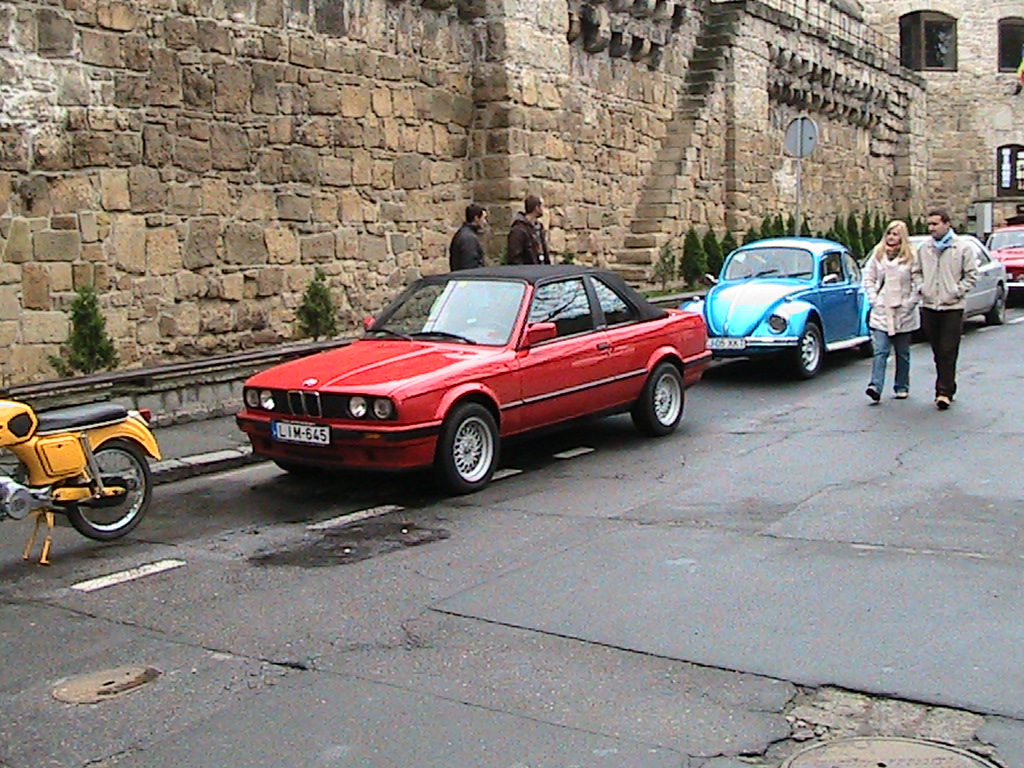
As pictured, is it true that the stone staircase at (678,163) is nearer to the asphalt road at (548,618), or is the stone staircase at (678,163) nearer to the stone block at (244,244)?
the stone block at (244,244)

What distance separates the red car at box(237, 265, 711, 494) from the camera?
29.6 ft

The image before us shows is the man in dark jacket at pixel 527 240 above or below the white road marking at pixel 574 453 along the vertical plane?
above

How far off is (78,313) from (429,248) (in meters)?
5.99

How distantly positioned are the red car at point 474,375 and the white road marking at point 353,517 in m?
0.28

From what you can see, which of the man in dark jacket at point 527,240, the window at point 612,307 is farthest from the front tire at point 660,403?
the man in dark jacket at point 527,240

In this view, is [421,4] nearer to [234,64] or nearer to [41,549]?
[234,64]

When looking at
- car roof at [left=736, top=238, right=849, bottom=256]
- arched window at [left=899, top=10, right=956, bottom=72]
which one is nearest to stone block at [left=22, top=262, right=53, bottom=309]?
car roof at [left=736, top=238, right=849, bottom=256]

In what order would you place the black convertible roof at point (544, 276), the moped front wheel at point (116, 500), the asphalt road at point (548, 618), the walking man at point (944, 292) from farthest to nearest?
the walking man at point (944, 292), the black convertible roof at point (544, 276), the moped front wheel at point (116, 500), the asphalt road at point (548, 618)

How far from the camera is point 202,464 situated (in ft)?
34.0

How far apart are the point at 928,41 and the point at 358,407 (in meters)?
40.8

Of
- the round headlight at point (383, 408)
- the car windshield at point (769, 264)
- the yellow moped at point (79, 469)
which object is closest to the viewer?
the yellow moped at point (79, 469)


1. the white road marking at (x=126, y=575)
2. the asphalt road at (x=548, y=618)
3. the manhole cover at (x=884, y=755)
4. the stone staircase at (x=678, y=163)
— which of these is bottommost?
the manhole cover at (x=884, y=755)

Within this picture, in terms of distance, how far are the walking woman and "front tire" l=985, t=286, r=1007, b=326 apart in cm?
838

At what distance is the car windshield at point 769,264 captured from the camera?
15.9m
